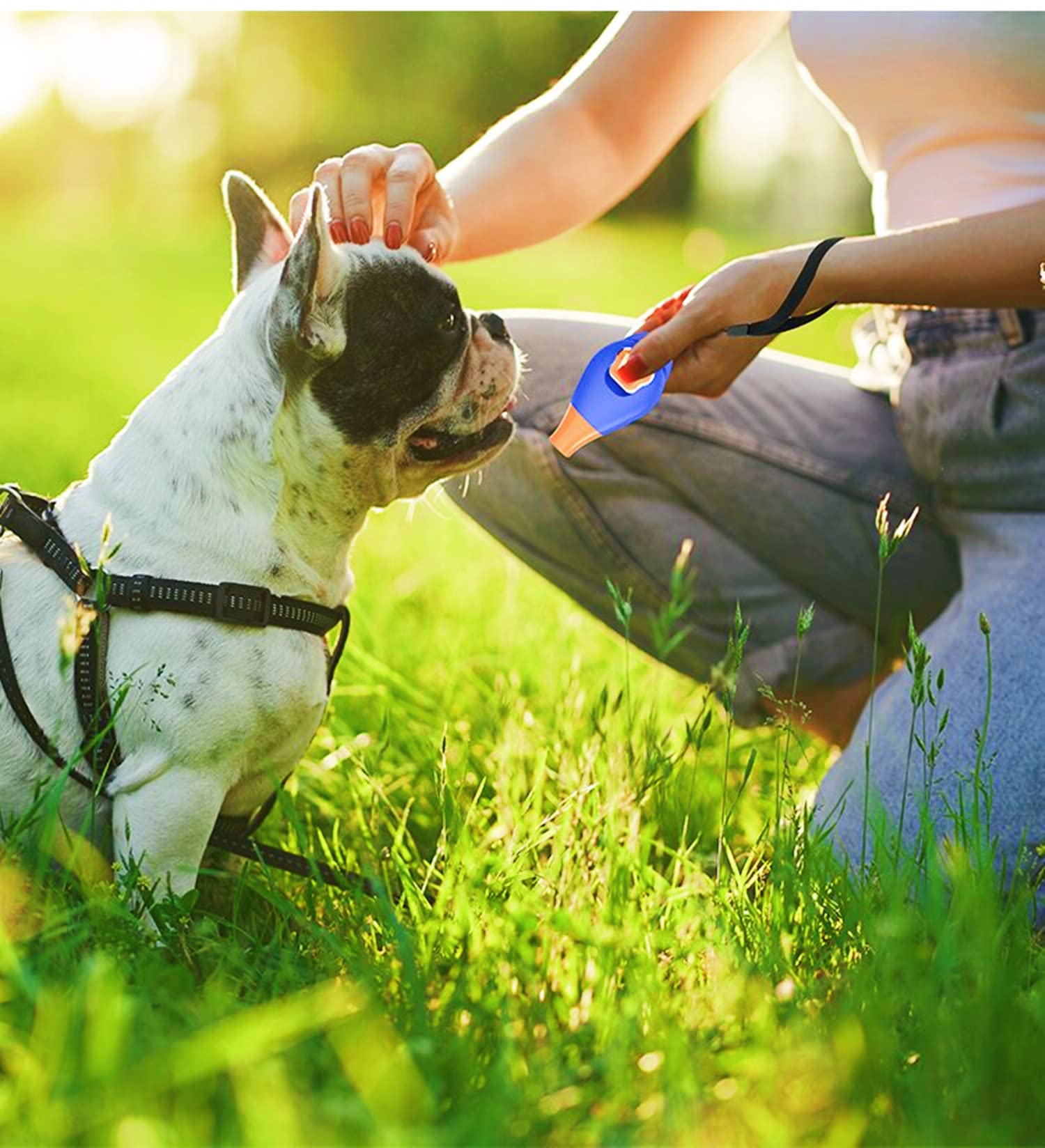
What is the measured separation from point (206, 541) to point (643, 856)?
2.18 feet

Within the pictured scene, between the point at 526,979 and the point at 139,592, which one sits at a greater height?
the point at 139,592

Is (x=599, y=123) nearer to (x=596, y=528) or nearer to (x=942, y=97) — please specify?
(x=942, y=97)

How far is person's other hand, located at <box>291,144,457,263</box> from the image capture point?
1926 millimetres

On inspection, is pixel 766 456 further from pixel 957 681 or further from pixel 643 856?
pixel 643 856

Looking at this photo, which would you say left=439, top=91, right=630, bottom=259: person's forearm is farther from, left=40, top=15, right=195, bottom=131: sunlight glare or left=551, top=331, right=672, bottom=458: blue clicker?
left=40, top=15, right=195, bottom=131: sunlight glare

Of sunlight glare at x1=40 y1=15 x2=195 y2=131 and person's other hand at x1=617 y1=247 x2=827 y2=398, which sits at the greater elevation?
sunlight glare at x1=40 y1=15 x2=195 y2=131

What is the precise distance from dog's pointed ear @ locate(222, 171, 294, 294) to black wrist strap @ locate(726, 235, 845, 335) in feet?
2.37

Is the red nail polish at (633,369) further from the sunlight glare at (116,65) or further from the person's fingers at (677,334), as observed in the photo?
the sunlight glare at (116,65)

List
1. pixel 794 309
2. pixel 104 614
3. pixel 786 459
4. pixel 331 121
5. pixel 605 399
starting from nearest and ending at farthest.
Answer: pixel 104 614 < pixel 794 309 < pixel 605 399 < pixel 786 459 < pixel 331 121

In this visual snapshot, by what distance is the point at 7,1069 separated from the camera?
1172 mm

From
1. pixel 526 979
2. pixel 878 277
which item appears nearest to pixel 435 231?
pixel 878 277

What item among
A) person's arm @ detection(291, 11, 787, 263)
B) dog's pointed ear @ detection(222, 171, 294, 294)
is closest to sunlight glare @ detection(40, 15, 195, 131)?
person's arm @ detection(291, 11, 787, 263)

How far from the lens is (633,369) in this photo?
187cm

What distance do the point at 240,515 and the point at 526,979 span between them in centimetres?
73
